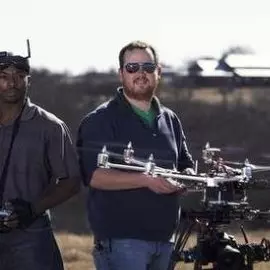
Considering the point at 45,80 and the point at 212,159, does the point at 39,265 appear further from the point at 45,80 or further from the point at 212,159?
the point at 45,80

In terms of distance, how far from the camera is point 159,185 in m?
5.05

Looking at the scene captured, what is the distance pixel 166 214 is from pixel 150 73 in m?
0.63

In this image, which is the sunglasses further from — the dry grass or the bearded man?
the dry grass

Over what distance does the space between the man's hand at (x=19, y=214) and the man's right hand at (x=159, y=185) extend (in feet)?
1.81

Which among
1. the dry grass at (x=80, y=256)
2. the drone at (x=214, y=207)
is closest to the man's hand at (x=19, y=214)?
the drone at (x=214, y=207)

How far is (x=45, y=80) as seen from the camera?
39.3 metres

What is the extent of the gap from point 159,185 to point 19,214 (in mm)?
640

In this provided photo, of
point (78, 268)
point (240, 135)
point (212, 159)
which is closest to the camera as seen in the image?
point (212, 159)

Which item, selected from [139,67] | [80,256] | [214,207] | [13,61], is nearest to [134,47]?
[139,67]

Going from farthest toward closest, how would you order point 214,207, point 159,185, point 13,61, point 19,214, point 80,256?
point 80,256 → point 214,207 → point 13,61 → point 19,214 → point 159,185

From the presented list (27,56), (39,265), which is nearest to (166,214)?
(39,265)

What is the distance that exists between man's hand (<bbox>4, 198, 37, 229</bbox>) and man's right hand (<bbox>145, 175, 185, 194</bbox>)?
551mm

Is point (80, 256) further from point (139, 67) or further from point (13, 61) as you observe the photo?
point (139, 67)

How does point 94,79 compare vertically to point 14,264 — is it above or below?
below
